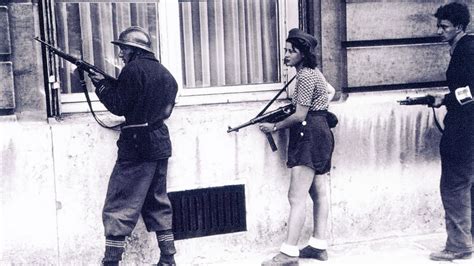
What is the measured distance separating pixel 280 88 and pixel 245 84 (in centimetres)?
33

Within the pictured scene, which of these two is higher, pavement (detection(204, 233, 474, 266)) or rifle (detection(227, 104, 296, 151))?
rifle (detection(227, 104, 296, 151))

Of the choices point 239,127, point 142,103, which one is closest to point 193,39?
point 239,127

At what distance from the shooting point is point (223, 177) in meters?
5.59

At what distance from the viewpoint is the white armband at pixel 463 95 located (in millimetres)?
5180

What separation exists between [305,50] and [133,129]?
4.77 ft

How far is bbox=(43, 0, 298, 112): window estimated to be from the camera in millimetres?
5449

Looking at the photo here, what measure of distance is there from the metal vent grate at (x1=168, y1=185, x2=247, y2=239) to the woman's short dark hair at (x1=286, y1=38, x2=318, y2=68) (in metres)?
1.23

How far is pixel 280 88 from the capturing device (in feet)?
20.0

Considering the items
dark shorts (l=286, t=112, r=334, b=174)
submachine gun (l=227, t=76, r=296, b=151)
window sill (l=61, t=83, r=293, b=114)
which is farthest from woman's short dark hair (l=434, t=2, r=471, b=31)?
window sill (l=61, t=83, r=293, b=114)

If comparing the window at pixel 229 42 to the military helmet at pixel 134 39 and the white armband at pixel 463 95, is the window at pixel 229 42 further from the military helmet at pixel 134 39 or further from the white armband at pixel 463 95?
the white armband at pixel 463 95

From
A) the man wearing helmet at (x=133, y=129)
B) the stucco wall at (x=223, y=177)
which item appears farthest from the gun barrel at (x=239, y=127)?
the man wearing helmet at (x=133, y=129)

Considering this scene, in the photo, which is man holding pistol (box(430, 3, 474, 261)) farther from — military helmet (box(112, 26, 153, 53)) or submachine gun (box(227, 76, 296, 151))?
military helmet (box(112, 26, 153, 53))

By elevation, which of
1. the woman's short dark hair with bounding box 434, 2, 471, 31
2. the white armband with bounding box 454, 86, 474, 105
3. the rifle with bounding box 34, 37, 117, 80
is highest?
the woman's short dark hair with bounding box 434, 2, 471, 31

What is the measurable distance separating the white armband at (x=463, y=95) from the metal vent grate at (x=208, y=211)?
191cm
